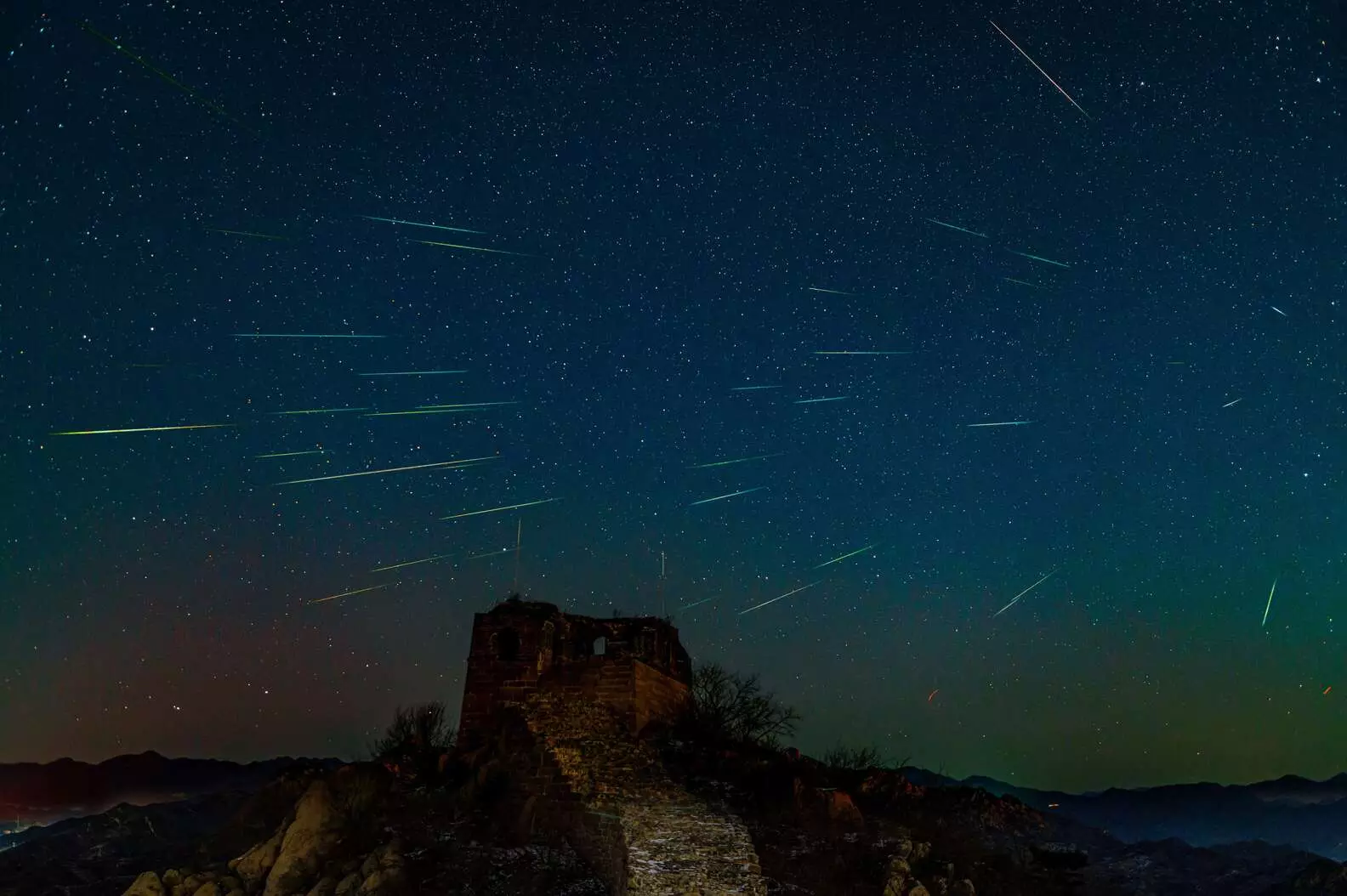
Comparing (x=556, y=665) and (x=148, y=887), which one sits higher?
(x=556, y=665)

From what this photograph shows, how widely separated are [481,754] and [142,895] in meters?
11.9

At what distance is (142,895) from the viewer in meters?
33.8

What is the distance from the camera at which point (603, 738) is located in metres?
34.2

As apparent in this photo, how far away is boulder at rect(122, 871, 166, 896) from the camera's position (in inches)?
1335

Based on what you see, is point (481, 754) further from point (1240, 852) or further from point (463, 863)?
point (1240, 852)

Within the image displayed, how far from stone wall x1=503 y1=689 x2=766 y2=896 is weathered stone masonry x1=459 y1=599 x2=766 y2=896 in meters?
0.04

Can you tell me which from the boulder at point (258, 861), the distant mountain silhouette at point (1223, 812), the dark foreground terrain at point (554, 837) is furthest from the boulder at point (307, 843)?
the distant mountain silhouette at point (1223, 812)

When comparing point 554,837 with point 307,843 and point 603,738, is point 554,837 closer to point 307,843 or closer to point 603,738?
point 603,738

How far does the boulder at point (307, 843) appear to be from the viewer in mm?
31391

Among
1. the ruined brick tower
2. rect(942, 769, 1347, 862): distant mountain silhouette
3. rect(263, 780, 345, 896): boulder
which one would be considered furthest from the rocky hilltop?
rect(942, 769, 1347, 862): distant mountain silhouette

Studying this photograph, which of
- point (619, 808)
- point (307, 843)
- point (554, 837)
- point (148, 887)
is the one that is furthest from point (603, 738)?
point (148, 887)

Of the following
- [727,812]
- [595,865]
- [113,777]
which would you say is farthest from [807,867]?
[113,777]

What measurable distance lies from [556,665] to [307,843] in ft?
36.4

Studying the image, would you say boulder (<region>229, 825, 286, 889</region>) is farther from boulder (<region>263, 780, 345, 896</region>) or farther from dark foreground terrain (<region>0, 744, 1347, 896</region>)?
boulder (<region>263, 780, 345, 896</region>)
